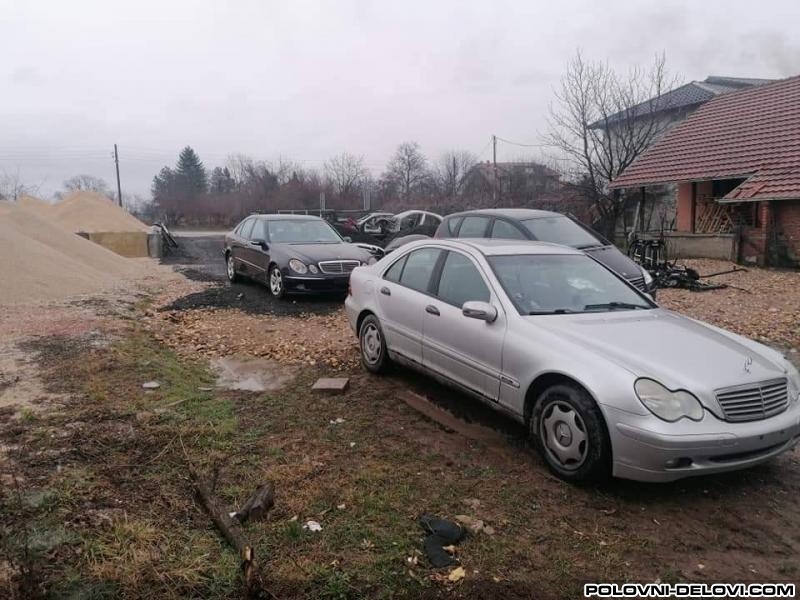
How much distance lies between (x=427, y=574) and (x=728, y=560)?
5.06ft

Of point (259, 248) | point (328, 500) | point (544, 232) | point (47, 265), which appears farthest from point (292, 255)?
point (328, 500)

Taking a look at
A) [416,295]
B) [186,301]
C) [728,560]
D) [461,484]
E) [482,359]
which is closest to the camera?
[728,560]

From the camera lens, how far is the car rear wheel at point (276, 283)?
1018 centimetres

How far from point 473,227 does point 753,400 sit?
21.7ft

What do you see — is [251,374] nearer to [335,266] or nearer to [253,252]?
[335,266]

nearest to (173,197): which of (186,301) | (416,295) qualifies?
(186,301)

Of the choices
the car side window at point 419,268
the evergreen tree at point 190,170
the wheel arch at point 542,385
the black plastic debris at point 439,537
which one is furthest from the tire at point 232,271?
the evergreen tree at point 190,170

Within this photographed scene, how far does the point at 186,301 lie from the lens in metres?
10.7

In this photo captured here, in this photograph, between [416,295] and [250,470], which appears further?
[416,295]

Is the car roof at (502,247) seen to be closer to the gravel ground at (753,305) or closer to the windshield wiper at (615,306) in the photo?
the windshield wiper at (615,306)

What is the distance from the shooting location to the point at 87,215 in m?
30.2

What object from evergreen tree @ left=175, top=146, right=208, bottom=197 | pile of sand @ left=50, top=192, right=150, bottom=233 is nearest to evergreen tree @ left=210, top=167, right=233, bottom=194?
evergreen tree @ left=175, top=146, right=208, bottom=197

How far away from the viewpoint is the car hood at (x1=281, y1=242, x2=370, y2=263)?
10039 mm

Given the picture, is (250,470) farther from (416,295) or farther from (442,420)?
(416,295)
